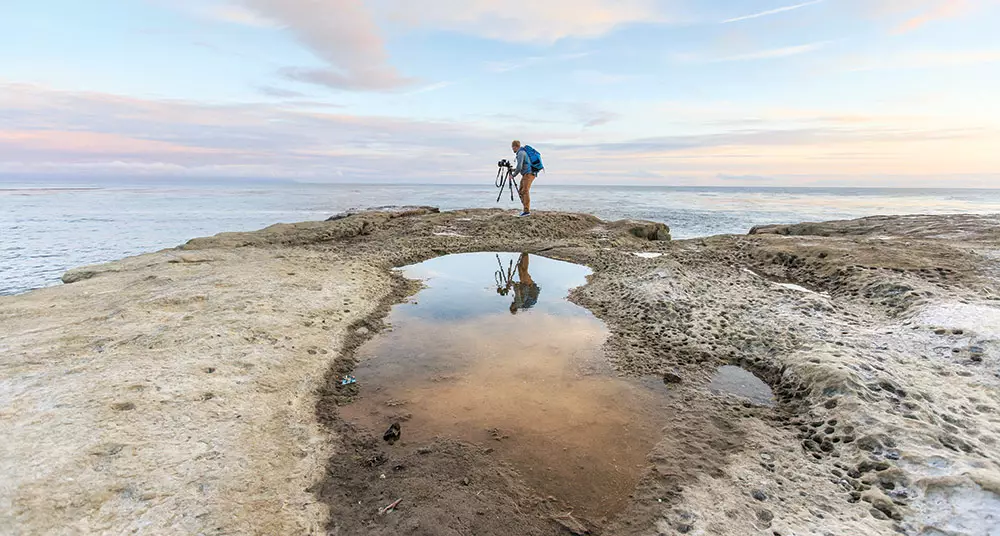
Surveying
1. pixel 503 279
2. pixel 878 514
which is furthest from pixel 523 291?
pixel 878 514

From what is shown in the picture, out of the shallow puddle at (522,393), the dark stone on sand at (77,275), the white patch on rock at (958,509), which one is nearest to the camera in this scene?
the white patch on rock at (958,509)

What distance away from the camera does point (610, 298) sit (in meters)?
8.95

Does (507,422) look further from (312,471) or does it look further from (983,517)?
(983,517)

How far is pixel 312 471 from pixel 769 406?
16.0 ft

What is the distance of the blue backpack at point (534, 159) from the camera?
17.0 metres

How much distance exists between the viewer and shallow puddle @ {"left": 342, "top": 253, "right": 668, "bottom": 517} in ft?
13.6

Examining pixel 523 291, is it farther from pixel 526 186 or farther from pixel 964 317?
pixel 526 186

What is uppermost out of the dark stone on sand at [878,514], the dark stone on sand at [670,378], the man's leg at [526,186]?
the man's leg at [526,186]

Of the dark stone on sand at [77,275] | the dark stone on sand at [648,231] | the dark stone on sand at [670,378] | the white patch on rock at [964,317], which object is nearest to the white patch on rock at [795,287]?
the white patch on rock at [964,317]

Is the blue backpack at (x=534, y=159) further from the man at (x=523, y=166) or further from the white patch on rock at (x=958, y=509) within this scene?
the white patch on rock at (x=958, y=509)

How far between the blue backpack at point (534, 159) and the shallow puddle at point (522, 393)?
941 centimetres

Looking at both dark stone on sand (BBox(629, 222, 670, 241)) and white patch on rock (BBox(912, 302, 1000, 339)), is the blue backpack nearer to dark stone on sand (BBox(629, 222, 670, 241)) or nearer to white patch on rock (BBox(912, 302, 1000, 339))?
dark stone on sand (BBox(629, 222, 670, 241))

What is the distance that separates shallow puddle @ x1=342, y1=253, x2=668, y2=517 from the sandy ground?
21 cm

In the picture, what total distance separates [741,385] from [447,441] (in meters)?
3.74
